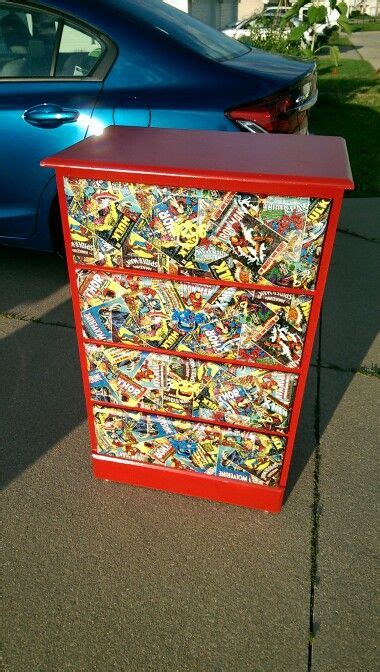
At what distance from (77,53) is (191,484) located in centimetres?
280

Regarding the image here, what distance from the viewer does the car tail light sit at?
324 centimetres

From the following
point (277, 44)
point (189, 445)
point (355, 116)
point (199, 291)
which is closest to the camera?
point (199, 291)

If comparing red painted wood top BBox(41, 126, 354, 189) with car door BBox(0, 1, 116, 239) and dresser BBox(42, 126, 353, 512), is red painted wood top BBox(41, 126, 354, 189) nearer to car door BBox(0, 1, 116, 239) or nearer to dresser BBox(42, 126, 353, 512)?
dresser BBox(42, 126, 353, 512)

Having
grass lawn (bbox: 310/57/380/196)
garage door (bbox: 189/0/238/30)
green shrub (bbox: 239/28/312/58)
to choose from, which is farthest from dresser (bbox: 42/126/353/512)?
garage door (bbox: 189/0/238/30)

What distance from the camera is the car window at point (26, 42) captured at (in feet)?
11.3

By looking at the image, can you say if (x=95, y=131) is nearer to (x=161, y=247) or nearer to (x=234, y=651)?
(x=161, y=247)

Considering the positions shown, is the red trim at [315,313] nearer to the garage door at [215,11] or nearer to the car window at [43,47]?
the car window at [43,47]

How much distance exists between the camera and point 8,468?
8.05 feet

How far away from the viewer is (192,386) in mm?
2037

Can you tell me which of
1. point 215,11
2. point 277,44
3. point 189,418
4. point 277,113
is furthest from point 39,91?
point 215,11

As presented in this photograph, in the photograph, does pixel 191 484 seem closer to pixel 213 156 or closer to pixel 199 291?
pixel 199 291

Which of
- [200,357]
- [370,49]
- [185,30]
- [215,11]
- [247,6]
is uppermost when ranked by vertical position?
[185,30]

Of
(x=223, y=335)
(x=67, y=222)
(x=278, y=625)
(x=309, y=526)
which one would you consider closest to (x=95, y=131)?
(x=67, y=222)

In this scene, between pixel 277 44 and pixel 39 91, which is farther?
pixel 277 44
